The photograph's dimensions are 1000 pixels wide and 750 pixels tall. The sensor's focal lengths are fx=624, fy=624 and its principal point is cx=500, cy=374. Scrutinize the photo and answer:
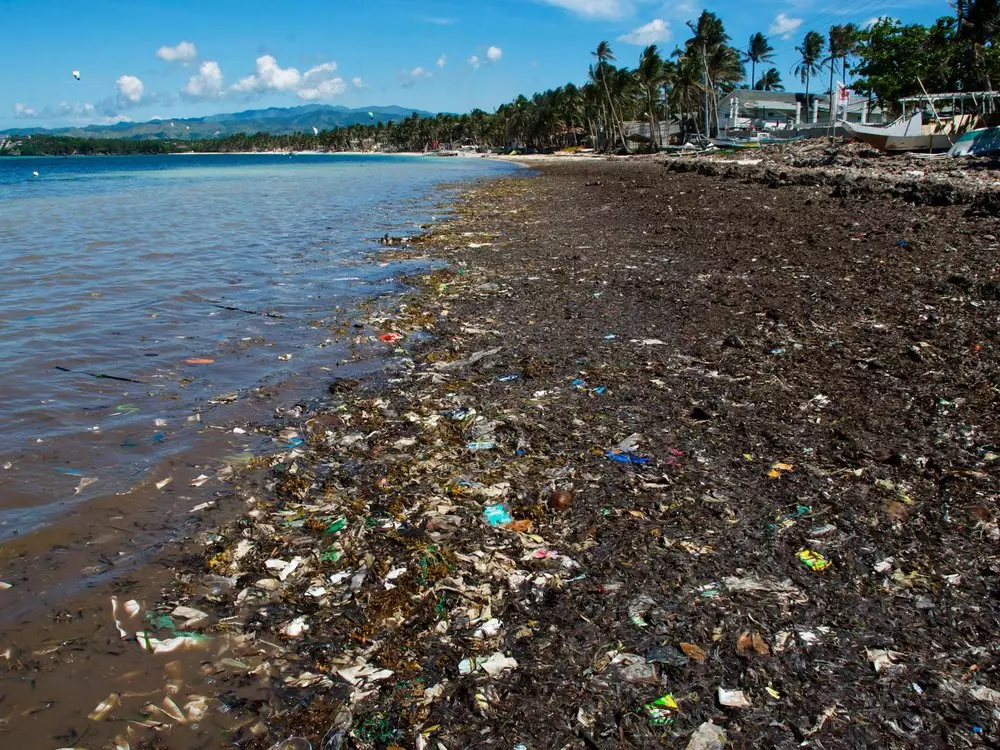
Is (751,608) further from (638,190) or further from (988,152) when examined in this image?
(988,152)

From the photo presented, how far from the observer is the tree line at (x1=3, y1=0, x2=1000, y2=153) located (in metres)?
50.4

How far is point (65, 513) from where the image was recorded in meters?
3.99

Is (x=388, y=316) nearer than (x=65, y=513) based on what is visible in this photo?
No

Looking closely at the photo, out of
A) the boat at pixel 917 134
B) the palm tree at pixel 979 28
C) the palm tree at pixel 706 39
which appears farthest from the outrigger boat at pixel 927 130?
the palm tree at pixel 706 39

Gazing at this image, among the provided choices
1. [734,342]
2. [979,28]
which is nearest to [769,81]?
[979,28]

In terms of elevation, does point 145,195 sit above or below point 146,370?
above

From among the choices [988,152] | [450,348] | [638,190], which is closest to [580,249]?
[450,348]

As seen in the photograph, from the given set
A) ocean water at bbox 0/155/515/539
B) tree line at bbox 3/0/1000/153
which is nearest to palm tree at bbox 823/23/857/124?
tree line at bbox 3/0/1000/153

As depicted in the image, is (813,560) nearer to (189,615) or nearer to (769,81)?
(189,615)

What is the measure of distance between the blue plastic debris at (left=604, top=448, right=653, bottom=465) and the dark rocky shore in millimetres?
20

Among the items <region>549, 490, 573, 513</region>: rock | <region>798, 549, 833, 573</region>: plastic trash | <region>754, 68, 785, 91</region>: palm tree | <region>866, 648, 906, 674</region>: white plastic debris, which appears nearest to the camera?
<region>866, 648, 906, 674</region>: white plastic debris

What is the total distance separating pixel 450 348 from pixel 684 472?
145 inches

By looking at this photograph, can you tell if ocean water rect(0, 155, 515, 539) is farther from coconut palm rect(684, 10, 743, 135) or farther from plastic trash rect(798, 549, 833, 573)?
coconut palm rect(684, 10, 743, 135)

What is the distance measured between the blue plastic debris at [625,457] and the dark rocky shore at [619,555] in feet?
0.06
